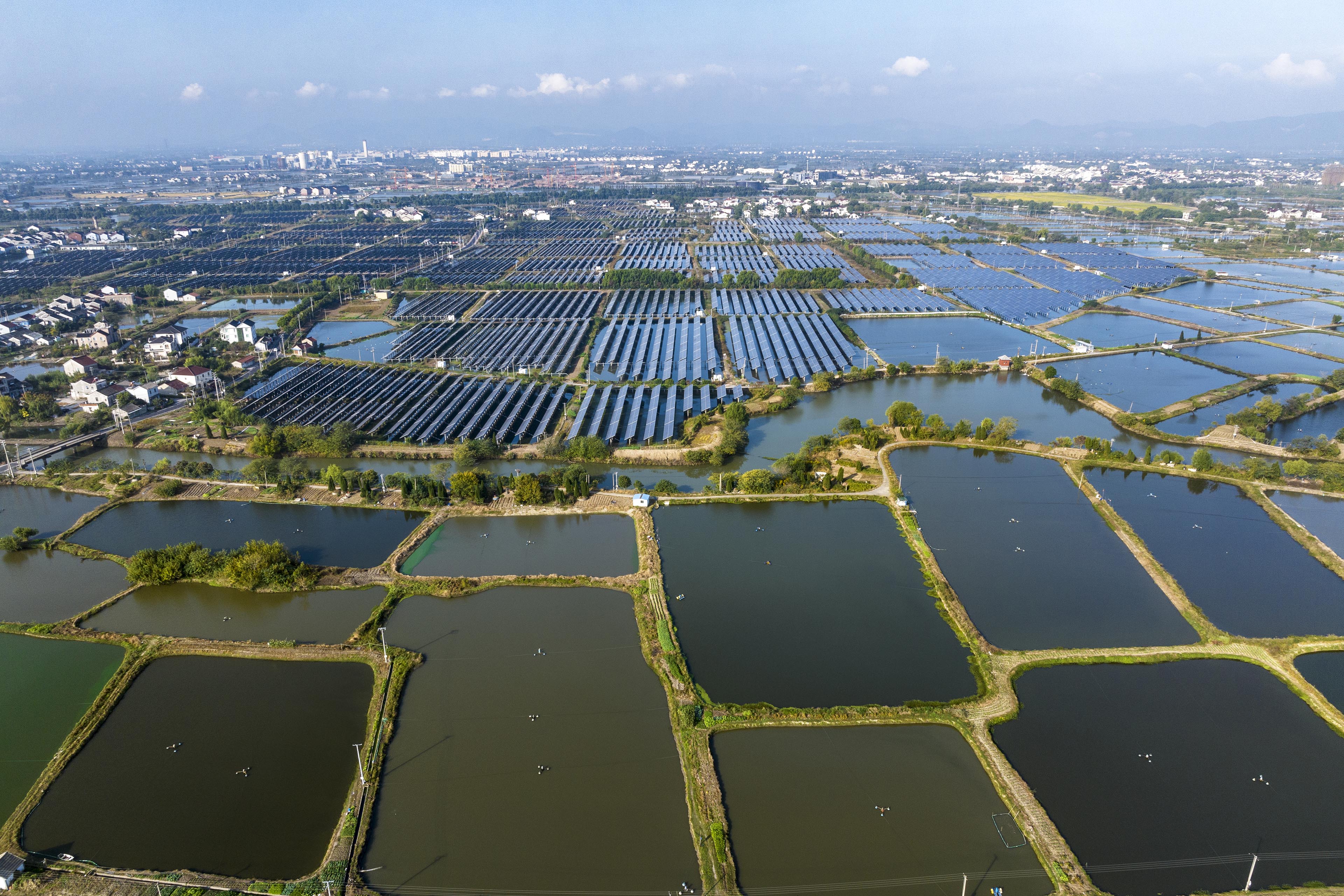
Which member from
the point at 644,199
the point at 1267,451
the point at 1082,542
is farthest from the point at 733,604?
the point at 644,199

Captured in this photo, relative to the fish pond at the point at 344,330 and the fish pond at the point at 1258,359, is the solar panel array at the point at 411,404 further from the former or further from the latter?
the fish pond at the point at 1258,359

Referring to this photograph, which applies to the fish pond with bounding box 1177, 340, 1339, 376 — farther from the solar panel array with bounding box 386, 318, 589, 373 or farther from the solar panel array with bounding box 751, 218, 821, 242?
the solar panel array with bounding box 751, 218, 821, 242

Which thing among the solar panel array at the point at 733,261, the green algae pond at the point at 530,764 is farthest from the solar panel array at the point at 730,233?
the green algae pond at the point at 530,764

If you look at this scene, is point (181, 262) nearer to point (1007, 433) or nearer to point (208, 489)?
point (208, 489)

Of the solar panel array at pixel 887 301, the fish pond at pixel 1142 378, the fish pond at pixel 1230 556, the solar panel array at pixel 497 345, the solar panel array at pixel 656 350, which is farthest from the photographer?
the solar panel array at pixel 887 301

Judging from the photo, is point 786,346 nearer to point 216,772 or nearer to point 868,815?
point 868,815

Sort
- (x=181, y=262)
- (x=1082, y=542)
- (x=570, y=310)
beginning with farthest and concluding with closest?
(x=181, y=262), (x=570, y=310), (x=1082, y=542)
